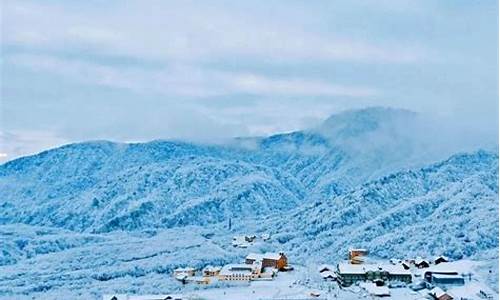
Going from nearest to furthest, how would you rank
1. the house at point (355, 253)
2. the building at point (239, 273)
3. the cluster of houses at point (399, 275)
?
1. the cluster of houses at point (399, 275)
2. the building at point (239, 273)
3. the house at point (355, 253)

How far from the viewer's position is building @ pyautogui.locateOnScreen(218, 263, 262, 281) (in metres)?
34.9

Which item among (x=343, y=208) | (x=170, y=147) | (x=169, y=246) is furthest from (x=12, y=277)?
(x=170, y=147)

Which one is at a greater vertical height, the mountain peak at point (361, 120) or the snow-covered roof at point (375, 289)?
the mountain peak at point (361, 120)

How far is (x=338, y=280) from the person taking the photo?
34.2m

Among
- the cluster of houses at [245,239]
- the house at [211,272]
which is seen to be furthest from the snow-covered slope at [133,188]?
the house at [211,272]

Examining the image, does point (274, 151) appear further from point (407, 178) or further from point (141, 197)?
point (407, 178)

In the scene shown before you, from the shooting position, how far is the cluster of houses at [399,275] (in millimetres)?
31556

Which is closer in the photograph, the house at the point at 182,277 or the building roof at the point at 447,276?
the building roof at the point at 447,276

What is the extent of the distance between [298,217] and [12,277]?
21.2 metres

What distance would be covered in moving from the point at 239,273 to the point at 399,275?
297 inches

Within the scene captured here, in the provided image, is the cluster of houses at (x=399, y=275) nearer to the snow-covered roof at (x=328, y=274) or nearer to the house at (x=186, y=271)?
the snow-covered roof at (x=328, y=274)

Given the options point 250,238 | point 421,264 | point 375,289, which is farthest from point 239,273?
point 250,238

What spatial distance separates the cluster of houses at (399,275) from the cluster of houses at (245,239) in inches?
396

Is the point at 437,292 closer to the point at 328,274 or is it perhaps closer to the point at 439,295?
the point at 439,295
